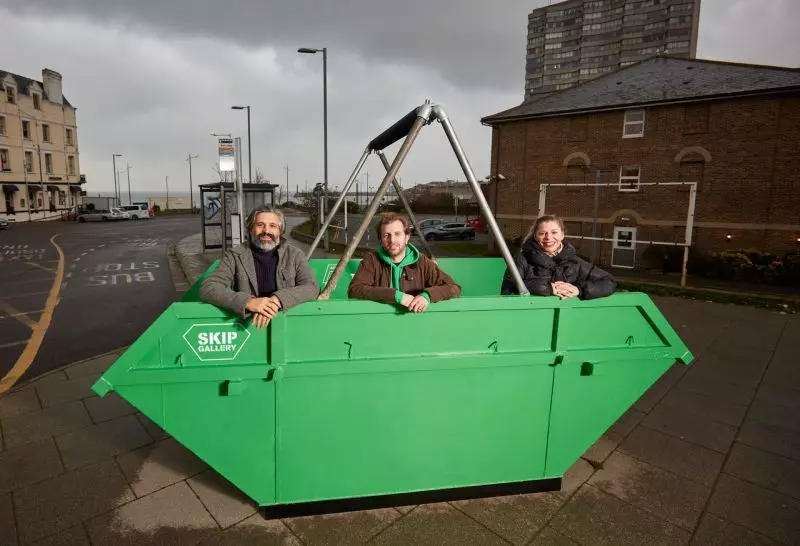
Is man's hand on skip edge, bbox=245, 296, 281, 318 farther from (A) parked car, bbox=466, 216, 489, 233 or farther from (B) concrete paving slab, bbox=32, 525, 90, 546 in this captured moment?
(A) parked car, bbox=466, 216, 489, 233

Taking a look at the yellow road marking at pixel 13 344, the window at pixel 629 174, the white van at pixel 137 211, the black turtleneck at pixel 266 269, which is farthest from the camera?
the white van at pixel 137 211

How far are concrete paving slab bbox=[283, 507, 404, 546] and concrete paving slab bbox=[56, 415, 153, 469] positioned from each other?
73.2 inches

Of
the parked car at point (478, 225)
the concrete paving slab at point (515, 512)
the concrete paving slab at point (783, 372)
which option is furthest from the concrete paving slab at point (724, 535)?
the parked car at point (478, 225)

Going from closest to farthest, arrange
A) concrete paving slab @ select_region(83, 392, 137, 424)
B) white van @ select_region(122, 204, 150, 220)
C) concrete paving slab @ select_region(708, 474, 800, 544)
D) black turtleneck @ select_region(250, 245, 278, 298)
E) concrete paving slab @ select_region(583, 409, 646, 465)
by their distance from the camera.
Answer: concrete paving slab @ select_region(708, 474, 800, 544) < black turtleneck @ select_region(250, 245, 278, 298) < concrete paving slab @ select_region(583, 409, 646, 465) < concrete paving slab @ select_region(83, 392, 137, 424) < white van @ select_region(122, 204, 150, 220)

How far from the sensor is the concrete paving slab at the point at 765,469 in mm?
3471

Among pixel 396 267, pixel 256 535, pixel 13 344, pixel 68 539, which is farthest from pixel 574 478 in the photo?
pixel 13 344

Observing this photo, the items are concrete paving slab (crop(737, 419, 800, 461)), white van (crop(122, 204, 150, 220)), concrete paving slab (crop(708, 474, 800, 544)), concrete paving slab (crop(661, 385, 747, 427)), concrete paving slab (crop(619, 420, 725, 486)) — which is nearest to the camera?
concrete paving slab (crop(708, 474, 800, 544))

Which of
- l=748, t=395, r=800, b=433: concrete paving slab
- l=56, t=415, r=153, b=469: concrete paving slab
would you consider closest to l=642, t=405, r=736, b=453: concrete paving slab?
l=748, t=395, r=800, b=433: concrete paving slab

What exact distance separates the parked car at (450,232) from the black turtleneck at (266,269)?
2656 centimetres

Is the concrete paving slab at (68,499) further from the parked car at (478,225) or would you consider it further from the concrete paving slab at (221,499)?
the parked car at (478,225)

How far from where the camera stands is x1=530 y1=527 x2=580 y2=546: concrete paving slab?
2812mm

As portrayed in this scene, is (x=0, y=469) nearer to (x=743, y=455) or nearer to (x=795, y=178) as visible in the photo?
(x=743, y=455)

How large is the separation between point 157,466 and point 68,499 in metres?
0.58

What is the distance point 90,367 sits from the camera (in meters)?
5.82
